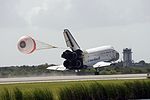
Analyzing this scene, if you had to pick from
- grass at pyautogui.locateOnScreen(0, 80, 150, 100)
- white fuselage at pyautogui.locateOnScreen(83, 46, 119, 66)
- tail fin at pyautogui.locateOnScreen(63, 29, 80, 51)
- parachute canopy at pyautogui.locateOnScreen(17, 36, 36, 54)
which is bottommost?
grass at pyautogui.locateOnScreen(0, 80, 150, 100)

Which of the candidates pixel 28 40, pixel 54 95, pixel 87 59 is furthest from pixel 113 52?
pixel 54 95

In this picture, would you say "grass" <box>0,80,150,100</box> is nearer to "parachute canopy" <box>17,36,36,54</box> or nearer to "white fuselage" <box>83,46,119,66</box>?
"parachute canopy" <box>17,36,36,54</box>

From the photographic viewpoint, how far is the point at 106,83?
164 feet

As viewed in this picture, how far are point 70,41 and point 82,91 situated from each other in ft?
174

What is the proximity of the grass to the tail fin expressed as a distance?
46.0m

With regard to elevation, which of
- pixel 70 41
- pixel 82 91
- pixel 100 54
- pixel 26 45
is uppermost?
pixel 70 41

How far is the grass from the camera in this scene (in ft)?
137

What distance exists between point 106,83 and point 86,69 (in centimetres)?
5554

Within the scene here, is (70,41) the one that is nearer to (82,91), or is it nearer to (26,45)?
(26,45)

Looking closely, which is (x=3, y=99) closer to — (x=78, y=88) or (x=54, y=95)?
(x=54, y=95)

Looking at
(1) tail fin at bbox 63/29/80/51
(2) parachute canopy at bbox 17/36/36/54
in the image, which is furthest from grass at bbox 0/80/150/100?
(1) tail fin at bbox 63/29/80/51

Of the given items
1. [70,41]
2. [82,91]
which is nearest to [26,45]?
[82,91]

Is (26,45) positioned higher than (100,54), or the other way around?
(100,54)

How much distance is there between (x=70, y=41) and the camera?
99.8m
